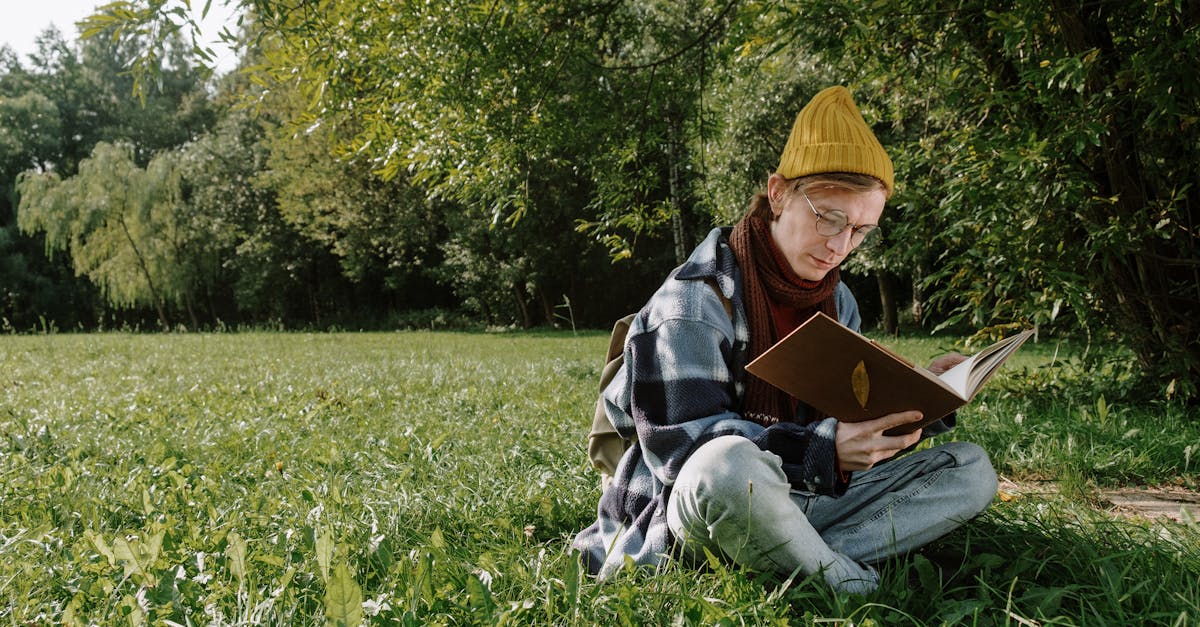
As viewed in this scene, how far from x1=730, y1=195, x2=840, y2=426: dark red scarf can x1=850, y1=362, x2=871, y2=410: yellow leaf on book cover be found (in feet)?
1.09

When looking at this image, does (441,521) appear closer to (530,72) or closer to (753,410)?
(753,410)

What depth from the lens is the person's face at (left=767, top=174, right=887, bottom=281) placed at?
2053 mm

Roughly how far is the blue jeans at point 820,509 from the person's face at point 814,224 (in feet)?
1.90

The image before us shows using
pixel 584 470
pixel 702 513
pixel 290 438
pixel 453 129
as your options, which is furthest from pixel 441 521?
pixel 453 129

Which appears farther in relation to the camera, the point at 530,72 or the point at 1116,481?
the point at 530,72

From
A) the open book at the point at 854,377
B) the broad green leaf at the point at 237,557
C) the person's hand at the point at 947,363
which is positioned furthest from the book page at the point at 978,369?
the broad green leaf at the point at 237,557

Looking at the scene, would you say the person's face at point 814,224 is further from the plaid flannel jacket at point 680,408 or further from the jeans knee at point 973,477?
the jeans knee at point 973,477

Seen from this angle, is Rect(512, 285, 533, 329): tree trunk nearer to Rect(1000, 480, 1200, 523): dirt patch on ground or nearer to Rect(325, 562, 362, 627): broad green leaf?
Rect(1000, 480, 1200, 523): dirt patch on ground

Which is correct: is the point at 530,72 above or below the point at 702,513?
above

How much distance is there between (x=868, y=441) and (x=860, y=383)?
0.53 feet

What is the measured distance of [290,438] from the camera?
4074 millimetres

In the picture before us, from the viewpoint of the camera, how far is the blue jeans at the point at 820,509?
1780 millimetres

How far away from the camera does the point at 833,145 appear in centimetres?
201

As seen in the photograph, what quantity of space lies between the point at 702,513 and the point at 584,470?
149 cm
